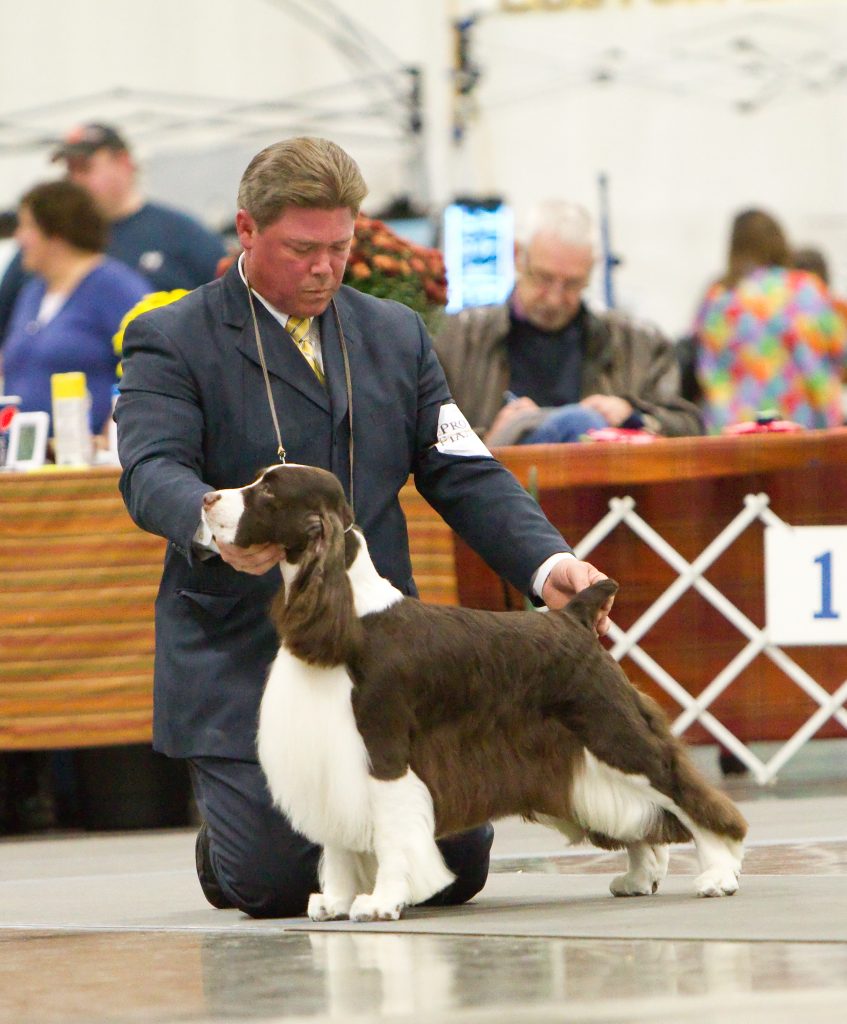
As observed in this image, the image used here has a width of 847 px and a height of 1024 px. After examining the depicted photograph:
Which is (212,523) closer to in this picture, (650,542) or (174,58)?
(650,542)

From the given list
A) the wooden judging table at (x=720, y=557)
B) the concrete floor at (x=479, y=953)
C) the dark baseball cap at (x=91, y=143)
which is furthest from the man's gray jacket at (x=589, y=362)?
the concrete floor at (x=479, y=953)

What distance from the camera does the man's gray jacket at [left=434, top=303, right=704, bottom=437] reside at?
18.4 ft

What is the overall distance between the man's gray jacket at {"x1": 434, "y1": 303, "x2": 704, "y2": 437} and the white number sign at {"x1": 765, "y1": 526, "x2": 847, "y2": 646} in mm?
500

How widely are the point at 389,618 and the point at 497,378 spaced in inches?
102

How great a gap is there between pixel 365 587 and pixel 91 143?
3.99 m

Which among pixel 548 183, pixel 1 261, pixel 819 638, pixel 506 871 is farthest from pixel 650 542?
pixel 548 183

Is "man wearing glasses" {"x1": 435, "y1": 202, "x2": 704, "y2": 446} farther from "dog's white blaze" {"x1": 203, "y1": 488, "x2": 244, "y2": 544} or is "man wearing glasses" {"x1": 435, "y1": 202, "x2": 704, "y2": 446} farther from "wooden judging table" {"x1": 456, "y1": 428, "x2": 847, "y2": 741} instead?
"dog's white blaze" {"x1": 203, "y1": 488, "x2": 244, "y2": 544}

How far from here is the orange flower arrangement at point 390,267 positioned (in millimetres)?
5258

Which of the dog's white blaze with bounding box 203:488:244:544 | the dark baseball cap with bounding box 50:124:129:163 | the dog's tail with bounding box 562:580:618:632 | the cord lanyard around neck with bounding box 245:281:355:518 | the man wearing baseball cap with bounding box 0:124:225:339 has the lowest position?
the dog's tail with bounding box 562:580:618:632

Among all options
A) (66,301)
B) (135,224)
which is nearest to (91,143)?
(135,224)

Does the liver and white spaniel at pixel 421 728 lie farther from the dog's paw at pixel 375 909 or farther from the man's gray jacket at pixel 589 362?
the man's gray jacket at pixel 589 362

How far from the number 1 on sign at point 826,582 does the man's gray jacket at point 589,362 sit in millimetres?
560

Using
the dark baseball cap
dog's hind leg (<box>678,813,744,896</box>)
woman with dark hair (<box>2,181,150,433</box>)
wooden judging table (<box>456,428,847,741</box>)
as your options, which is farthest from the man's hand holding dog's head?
the dark baseball cap

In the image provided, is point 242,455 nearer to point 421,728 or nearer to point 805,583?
point 421,728
